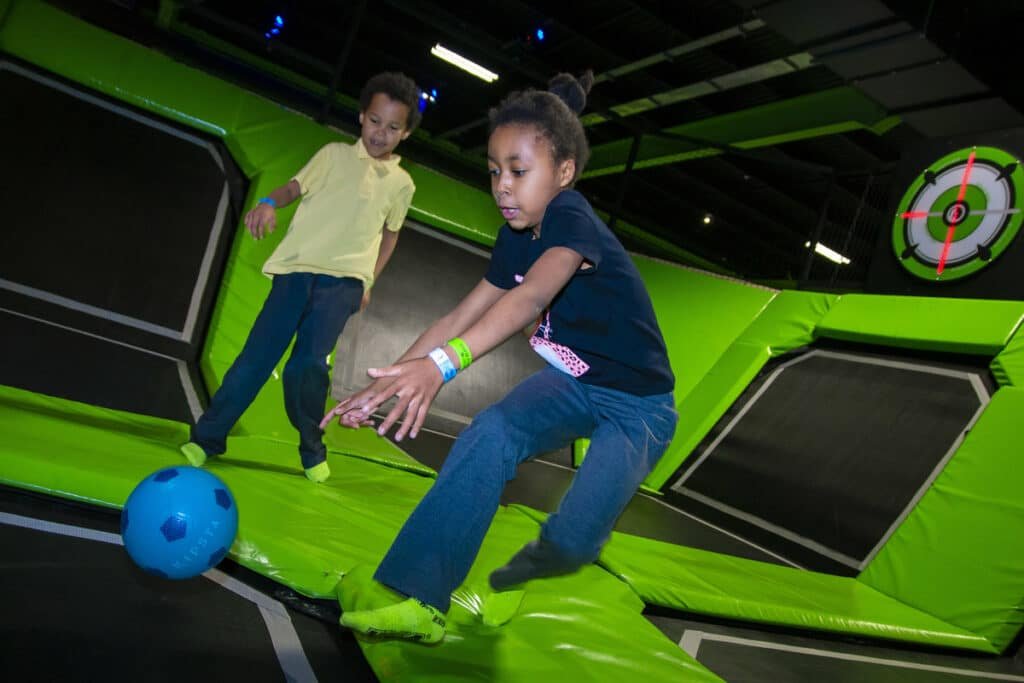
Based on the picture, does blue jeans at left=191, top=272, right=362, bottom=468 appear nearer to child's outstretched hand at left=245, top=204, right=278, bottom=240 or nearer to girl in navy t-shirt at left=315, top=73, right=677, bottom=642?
child's outstretched hand at left=245, top=204, right=278, bottom=240

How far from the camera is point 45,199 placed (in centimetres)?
346

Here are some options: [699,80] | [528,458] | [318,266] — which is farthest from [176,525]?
[699,80]

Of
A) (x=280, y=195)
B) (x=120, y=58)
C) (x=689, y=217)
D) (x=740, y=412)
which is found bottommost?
(x=740, y=412)

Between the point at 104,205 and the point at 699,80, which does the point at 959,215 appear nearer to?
the point at 104,205

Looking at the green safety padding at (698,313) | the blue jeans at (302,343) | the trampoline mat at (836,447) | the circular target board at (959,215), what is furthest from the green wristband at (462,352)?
the circular target board at (959,215)

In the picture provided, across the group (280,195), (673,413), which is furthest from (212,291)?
(673,413)

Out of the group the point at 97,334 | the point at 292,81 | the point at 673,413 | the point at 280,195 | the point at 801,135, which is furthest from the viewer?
the point at 292,81

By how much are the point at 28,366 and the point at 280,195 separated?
1.21 meters

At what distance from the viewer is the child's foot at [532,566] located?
1.57 m

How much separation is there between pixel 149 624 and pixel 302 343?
Result: 133 centimetres

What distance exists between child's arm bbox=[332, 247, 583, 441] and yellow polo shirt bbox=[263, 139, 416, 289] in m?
1.01

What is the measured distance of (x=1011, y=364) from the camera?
3.34 meters

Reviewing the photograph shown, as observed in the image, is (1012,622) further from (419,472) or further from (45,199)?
(45,199)

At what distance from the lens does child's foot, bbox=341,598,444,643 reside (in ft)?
4.19
